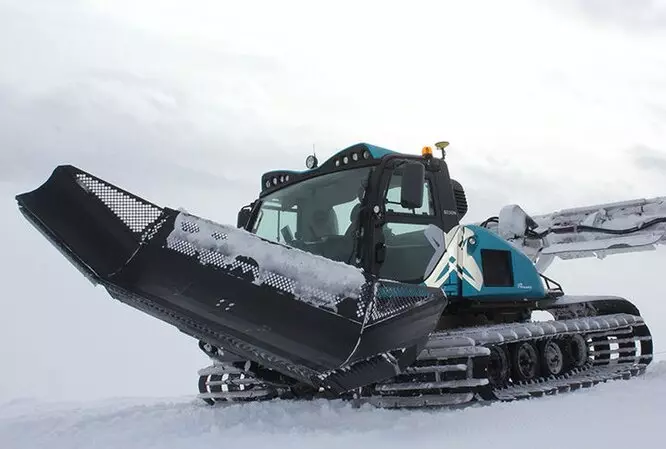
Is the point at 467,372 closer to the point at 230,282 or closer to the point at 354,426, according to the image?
the point at 354,426

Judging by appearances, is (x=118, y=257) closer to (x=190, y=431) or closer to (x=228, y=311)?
(x=228, y=311)

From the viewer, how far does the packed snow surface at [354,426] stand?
14.9 feet

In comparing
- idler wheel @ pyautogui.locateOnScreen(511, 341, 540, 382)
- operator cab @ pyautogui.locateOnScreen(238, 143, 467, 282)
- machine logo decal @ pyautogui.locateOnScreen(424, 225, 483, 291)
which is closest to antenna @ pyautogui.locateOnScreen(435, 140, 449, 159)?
operator cab @ pyautogui.locateOnScreen(238, 143, 467, 282)

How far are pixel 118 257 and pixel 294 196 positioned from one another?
2354 mm

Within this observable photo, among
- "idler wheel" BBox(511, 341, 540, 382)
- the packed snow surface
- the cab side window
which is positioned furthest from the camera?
"idler wheel" BBox(511, 341, 540, 382)

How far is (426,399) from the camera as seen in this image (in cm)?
583

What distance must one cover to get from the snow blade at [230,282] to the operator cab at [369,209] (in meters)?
0.99

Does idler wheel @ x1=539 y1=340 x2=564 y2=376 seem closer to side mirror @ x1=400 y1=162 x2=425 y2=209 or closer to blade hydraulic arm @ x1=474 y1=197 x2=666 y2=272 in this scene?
blade hydraulic arm @ x1=474 y1=197 x2=666 y2=272

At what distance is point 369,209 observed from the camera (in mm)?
6066

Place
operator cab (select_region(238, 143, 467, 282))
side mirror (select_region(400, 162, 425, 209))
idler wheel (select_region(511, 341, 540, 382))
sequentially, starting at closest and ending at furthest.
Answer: side mirror (select_region(400, 162, 425, 209)) < operator cab (select_region(238, 143, 467, 282)) < idler wheel (select_region(511, 341, 540, 382))

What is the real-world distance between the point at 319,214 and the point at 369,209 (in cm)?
67

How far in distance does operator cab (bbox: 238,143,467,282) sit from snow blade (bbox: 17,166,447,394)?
3.24 feet

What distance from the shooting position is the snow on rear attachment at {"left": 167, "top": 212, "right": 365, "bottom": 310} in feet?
16.0

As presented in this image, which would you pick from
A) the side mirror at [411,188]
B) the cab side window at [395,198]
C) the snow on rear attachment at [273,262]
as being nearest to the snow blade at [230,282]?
the snow on rear attachment at [273,262]
